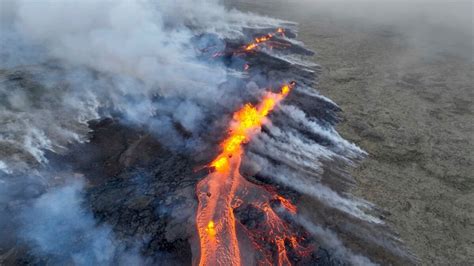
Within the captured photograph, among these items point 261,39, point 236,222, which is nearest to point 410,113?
point 236,222

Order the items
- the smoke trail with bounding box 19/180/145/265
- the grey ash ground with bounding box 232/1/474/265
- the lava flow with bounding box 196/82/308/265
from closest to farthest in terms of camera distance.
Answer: the smoke trail with bounding box 19/180/145/265, the lava flow with bounding box 196/82/308/265, the grey ash ground with bounding box 232/1/474/265

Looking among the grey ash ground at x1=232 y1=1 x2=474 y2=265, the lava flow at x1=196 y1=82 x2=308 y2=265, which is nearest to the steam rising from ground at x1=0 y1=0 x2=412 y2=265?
the lava flow at x1=196 y1=82 x2=308 y2=265

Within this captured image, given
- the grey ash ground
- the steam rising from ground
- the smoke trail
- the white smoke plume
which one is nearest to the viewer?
the smoke trail

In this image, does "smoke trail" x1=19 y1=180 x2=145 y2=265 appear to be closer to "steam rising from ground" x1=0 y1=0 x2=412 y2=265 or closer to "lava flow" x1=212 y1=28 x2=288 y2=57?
"steam rising from ground" x1=0 y1=0 x2=412 y2=265

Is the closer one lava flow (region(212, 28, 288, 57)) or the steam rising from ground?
the steam rising from ground

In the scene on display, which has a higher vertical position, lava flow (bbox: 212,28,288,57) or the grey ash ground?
lava flow (bbox: 212,28,288,57)

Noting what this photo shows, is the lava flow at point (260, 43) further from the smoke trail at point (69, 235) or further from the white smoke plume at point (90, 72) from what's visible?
the smoke trail at point (69, 235)

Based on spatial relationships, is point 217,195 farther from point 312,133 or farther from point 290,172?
point 312,133

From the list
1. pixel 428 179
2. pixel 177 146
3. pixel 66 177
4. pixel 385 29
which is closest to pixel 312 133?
pixel 428 179

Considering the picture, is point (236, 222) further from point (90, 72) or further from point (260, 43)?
point (260, 43)

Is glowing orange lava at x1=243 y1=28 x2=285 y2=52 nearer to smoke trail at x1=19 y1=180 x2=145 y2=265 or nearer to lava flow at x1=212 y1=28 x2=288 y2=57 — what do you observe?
lava flow at x1=212 y1=28 x2=288 y2=57

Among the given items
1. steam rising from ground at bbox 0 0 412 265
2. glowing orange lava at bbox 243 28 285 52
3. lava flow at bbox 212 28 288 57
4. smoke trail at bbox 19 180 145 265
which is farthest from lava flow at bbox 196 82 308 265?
glowing orange lava at bbox 243 28 285 52
